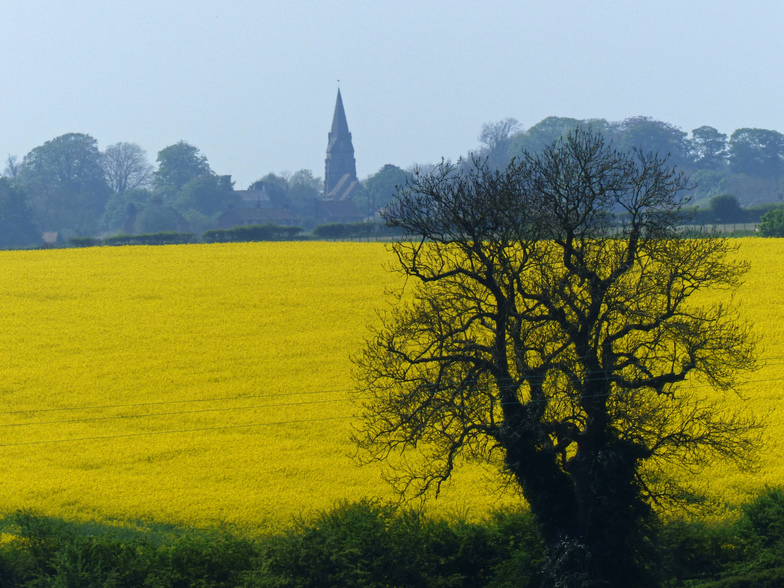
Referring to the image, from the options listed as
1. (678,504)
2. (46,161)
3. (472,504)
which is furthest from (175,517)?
(46,161)

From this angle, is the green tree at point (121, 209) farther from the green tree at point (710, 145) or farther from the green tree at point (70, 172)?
the green tree at point (710, 145)

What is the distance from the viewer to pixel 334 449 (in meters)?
20.8

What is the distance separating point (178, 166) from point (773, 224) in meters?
92.4

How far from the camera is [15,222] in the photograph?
3327 inches

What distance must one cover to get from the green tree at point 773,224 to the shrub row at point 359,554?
111ft

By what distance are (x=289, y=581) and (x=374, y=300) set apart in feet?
67.7

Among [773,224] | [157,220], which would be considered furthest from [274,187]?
[773,224]

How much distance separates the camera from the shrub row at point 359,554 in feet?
48.3

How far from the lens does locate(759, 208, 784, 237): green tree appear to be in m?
46.3

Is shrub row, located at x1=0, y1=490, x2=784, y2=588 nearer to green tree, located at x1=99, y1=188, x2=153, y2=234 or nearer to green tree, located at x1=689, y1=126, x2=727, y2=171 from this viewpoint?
green tree, located at x1=99, y1=188, x2=153, y2=234

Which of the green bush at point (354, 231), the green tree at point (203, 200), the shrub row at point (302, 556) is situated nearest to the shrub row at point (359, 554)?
the shrub row at point (302, 556)

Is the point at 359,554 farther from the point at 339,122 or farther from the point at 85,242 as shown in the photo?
the point at 339,122

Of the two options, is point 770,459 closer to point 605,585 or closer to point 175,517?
point 605,585

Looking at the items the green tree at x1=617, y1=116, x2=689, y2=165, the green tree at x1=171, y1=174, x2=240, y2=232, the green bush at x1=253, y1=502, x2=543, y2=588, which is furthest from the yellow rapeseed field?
the green tree at x1=617, y1=116, x2=689, y2=165
